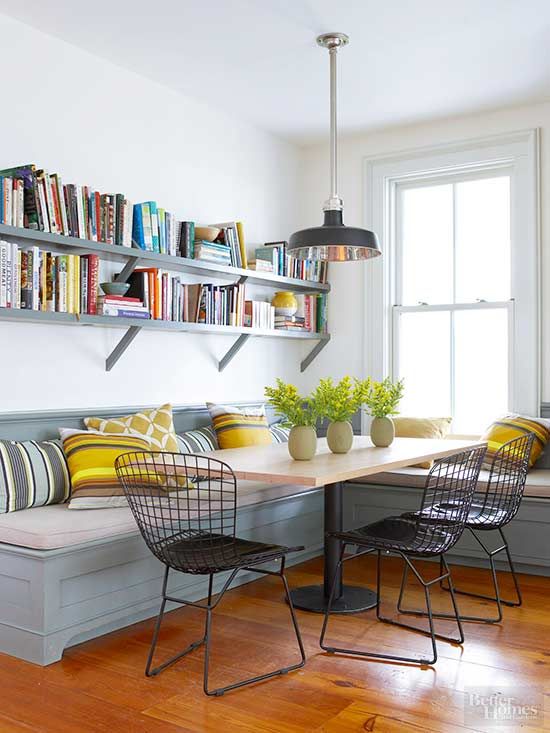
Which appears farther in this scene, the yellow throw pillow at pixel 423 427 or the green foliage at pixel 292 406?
the yellow throw pillow at pixel 423 427

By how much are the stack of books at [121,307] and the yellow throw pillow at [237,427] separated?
841 millimetres

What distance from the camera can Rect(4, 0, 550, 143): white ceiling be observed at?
3820mm

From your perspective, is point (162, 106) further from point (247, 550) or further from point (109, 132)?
point (247, 550)

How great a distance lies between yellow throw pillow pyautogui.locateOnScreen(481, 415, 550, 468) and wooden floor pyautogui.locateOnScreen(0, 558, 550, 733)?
123 cm

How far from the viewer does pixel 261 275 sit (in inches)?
205

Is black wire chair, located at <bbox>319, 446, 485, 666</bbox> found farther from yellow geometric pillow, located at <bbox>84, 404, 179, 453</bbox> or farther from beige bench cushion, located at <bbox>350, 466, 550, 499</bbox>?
yellow geometric pillow, located at <bbox>84, 404, 179, 453</bbox>

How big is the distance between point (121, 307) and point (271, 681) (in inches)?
82.6

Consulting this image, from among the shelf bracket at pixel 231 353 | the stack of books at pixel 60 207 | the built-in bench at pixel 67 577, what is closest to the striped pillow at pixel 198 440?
the shelf bracket at pixel 231 353

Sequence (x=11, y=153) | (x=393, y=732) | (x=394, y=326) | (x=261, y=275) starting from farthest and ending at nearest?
1. (x=394, y=326)
2. (x=261, y=275)
3. (x=11, y=153)
4. (x=393, y=732)

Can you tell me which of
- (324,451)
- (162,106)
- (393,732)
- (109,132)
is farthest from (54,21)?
(393,732)

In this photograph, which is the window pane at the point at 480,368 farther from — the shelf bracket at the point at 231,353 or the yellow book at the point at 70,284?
the yellow book at the point at 70,284

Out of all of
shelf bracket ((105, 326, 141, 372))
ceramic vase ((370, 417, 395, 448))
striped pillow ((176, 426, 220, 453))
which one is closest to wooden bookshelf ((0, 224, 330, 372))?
shelf bracket ((105, 326, 141, 372))

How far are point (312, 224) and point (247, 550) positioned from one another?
3655 millimetres

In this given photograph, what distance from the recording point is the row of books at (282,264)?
5371mm
